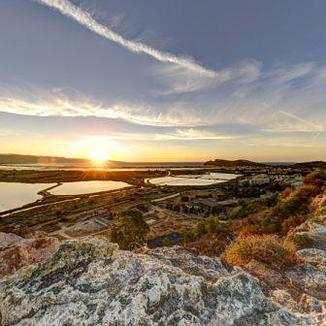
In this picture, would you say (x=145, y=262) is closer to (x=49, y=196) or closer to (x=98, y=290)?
(x=98, y=290)

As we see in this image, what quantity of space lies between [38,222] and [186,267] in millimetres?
91867

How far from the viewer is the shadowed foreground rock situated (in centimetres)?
697

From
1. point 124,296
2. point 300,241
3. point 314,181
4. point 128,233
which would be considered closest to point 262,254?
point 300,241

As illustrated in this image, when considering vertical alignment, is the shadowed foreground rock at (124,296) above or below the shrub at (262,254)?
Result: above

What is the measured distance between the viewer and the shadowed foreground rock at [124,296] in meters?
6.97

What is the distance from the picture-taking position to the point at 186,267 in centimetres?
988

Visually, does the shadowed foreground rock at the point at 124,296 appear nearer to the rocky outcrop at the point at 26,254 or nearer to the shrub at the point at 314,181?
the rocky outcrop at the point at 26,254

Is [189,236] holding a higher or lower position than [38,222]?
higher

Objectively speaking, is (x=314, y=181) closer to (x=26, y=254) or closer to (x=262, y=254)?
(x=262, y=254)

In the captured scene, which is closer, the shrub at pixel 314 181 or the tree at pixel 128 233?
the tree at pixel 128 233

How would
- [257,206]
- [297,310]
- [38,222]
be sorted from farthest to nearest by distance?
[38,222] → [257,206] → [297,310]

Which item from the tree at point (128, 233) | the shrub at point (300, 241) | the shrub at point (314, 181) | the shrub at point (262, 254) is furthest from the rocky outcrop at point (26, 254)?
the shrub at point (314, 181)

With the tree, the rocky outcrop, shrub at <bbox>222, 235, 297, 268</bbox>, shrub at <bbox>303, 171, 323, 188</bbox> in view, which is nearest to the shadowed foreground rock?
the rocky outcrop

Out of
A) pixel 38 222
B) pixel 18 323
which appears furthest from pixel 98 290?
pixel 38 222
